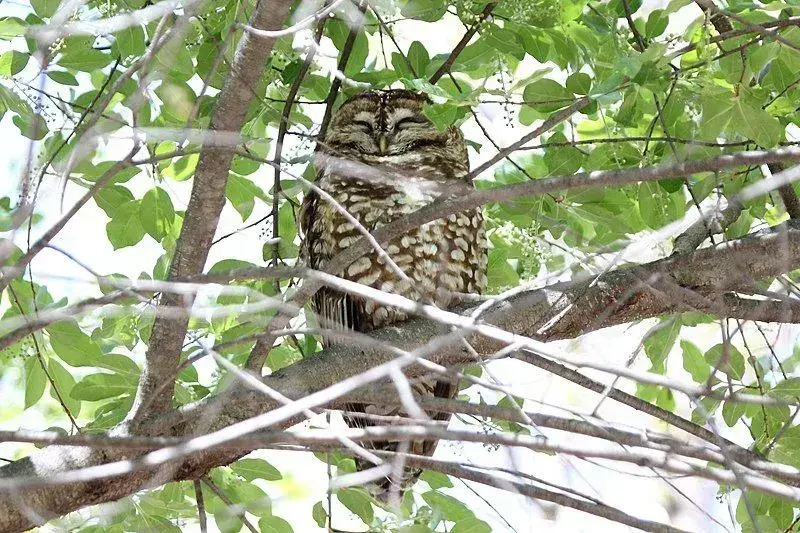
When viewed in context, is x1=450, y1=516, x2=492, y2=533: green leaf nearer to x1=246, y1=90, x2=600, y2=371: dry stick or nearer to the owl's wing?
x1=246, y1=90, x2=600, y2=371: dry stick

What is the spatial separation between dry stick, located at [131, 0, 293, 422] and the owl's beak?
170cm

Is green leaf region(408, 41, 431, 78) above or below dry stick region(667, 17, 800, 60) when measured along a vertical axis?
above

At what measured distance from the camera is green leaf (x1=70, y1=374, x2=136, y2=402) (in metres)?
2.83

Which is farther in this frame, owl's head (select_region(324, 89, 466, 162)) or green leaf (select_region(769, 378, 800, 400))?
owl's head (select_region(324, 89, 466, 162))

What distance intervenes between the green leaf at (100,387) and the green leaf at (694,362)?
66.5 inches

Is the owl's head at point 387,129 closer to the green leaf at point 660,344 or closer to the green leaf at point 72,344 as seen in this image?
the green leaf at point 660,344

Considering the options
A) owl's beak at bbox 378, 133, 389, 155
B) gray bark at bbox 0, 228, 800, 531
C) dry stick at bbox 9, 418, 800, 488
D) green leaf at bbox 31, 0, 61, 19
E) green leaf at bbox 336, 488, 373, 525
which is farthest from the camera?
owl's beak at bbox 378, 133, 389, 155

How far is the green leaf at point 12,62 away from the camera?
114 inches

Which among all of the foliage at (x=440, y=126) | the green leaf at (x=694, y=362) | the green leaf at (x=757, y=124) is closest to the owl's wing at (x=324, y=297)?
the foliage at (x=440, y=126)

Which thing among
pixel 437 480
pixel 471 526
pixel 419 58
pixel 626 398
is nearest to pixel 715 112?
pixel 626 398

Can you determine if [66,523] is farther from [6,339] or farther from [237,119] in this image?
[237,119]

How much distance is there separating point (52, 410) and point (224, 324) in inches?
55.8

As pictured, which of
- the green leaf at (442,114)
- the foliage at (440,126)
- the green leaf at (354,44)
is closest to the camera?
the green leaf at (442,114)

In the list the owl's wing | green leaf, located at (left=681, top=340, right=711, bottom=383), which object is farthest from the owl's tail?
green leaf, located at (left=681, top=340, right=711, bottom=383)
